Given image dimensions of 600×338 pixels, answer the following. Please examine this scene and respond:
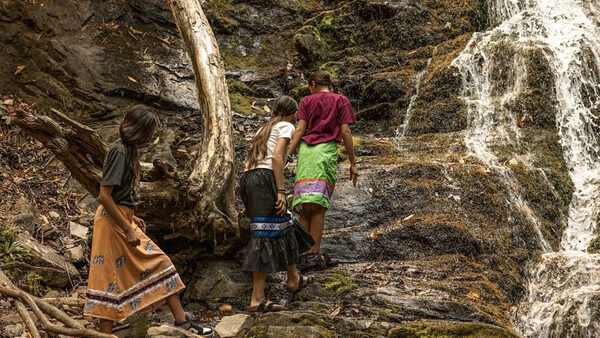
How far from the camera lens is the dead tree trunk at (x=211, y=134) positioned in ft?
18.1

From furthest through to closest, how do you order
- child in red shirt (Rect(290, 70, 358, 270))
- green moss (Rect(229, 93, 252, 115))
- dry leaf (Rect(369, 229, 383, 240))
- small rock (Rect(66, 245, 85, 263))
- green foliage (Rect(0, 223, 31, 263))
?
1. green moss (Rect(229, 93, 252, 115))
2. dry leaf (Rect(369, 229, 383, 240))
3. small rock (Rect(66, 245, 85, 263))
4. child in red shirt (Rect(290, 70, 358, 270))
5. green foliage (Rect(0, 223, 31, 263))

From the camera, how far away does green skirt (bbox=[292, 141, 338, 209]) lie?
5.44 meters

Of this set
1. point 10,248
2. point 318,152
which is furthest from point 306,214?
point 10,248

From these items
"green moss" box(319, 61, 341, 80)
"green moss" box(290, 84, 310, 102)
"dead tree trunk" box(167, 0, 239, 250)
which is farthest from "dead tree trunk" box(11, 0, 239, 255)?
"green moss" box(319, 61, 341, 80)

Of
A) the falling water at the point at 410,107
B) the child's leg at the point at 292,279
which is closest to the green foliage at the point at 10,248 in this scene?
the child's leg at the point at 292,279

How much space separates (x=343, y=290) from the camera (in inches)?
196

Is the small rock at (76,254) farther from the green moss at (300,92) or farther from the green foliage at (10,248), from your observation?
the green moss at (300,92)

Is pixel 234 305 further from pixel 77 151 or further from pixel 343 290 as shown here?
pixel 77 151

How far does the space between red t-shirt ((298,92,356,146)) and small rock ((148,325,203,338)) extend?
2.46 meters

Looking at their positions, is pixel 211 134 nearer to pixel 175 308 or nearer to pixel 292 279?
pixel 292 279

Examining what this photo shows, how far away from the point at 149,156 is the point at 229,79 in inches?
138

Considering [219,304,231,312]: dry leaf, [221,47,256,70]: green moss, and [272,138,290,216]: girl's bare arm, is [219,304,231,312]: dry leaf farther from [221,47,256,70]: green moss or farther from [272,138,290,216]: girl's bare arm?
[221,47,256,70]: green moss

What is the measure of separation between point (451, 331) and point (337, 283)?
1.47 m

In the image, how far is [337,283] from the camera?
16.8 ft
